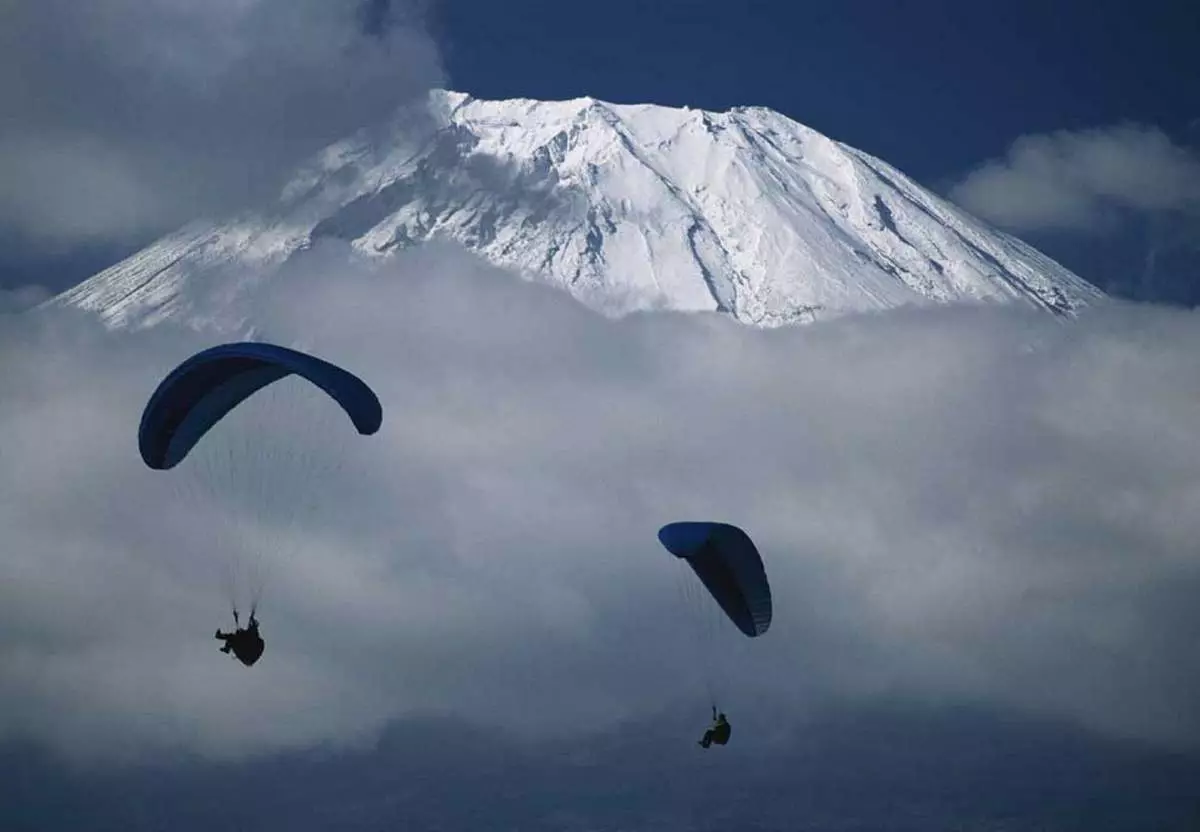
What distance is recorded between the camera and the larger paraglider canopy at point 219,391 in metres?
56.0

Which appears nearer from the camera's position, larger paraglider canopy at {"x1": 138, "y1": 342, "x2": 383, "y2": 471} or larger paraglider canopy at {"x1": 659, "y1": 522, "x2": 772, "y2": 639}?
larger paraglider canopy at {"x1": 138, "y1": 342, "x2": 383, "y2": 471}

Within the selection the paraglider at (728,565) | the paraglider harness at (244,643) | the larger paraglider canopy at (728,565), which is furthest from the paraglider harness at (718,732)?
the paraglider harness at (244,643)

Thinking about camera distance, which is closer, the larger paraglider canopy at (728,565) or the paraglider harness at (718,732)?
the paraglider harness at (718,732)

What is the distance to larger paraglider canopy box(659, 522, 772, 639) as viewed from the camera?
2377 inches

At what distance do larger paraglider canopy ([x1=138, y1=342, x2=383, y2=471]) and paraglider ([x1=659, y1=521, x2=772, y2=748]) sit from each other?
1106cm

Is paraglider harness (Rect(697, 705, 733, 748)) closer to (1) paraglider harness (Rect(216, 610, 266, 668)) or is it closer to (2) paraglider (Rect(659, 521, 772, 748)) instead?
(2) paraglider (Rect(659, 521, 772, 748))

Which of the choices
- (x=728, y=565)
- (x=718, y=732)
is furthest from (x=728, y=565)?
(x=718, y=732)

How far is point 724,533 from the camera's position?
61312 millimetres

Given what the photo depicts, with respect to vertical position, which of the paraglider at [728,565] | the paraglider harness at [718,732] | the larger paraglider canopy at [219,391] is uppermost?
the larger paraglider canopy at [219,391]

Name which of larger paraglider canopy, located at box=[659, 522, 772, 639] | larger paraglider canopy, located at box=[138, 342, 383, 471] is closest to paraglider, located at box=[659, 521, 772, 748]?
larger paraglider canopy, located at box=[659, 522, 772, 639]

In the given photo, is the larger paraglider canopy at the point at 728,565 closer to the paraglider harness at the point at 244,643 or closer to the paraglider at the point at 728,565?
the paraglider at the point at 728,565

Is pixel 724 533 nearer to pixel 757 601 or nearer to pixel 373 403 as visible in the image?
pixel 757 601

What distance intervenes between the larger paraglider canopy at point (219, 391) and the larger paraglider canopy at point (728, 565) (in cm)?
1106

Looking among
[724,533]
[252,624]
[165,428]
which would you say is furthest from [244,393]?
[724,533]
